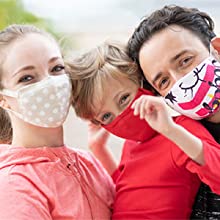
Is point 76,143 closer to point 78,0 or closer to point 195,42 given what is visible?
point 78,0

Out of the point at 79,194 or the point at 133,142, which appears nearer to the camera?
the point at 79,194

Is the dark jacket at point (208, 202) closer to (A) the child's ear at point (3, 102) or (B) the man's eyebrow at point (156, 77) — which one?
(B) the man's eyebrow at point (156, 77)

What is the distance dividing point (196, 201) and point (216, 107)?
0.90ft

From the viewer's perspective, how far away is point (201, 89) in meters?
1.21

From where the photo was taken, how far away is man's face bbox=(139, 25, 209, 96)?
4.06 ft

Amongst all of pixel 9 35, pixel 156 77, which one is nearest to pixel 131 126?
pixel 156 77

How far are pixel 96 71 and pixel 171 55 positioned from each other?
220mm

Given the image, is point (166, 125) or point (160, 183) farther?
point (160, 183)

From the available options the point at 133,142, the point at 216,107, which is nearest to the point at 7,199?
the point at 133,142

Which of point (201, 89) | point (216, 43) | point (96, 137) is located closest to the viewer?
point (201, 89)

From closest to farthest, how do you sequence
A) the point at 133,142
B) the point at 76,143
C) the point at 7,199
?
the point at 7,199, the point at 133,142, the point at 76,143

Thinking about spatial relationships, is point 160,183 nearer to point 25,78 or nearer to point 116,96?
point 116,96

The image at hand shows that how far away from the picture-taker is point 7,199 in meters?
1.17

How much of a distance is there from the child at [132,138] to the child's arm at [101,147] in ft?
0.55
